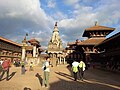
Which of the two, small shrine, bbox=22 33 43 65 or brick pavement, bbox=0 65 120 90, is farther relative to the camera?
small shrine, bbox=22 33 43 65

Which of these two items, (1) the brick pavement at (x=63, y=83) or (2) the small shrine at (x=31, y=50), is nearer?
(1) the brick pavement at (x=63, y=83)

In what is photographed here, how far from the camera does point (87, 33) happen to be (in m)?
35.3

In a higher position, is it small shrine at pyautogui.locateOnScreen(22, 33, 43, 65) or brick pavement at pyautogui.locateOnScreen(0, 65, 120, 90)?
small shrine at pyautogui.locateOnScreen(22, 33, 43, 65)

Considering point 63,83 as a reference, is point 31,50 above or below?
above

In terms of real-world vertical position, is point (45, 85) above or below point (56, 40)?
below

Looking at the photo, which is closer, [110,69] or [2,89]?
[2,89]

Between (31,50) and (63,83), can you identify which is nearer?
(63,83)

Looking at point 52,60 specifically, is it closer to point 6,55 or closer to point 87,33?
point 87,33

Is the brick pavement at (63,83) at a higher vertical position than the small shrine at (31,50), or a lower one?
lower

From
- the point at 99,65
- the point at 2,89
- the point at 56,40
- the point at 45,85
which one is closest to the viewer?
the point at 2,89

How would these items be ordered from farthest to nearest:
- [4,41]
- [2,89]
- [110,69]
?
[4,41]
[110,69]
[2,89]

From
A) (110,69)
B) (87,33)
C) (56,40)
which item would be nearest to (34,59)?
(87,33)

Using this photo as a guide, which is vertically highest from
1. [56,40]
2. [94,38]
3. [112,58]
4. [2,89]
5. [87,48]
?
[56,40]

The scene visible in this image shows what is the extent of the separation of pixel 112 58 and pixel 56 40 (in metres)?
44.7
